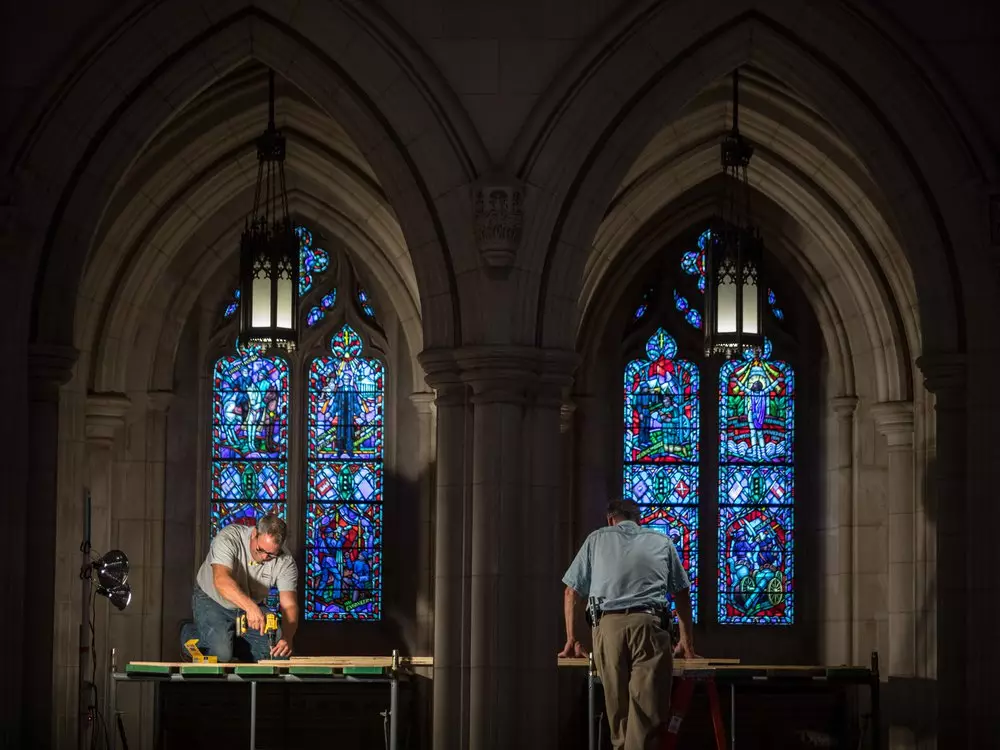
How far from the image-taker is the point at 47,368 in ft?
36.0

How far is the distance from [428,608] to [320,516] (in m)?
1.04

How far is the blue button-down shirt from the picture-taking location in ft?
33.8

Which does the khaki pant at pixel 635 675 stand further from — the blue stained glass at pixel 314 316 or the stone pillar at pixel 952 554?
the blue stained glass at pixel 314 316

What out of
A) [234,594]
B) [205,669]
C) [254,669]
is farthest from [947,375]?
[205,669]

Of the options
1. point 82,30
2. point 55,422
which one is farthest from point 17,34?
point 55,422

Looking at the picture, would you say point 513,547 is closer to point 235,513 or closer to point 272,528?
point 272,528

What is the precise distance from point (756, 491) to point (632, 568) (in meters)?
5.39

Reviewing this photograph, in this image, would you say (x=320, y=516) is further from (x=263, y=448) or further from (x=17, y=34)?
(x=17, y=34)

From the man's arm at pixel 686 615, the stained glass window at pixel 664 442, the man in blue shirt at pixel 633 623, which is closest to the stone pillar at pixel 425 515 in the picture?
the stained glass window at pixel 664 442

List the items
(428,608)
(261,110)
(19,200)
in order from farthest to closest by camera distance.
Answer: (428,608)
(261,110)
(19,200)

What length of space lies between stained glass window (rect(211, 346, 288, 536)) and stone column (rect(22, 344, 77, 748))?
14.6 ft

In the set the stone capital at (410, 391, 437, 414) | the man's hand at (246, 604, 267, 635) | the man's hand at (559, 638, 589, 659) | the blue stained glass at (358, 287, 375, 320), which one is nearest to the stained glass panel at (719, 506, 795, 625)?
the stone capital at (410, 391, 437, 414)

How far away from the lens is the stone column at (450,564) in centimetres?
1089

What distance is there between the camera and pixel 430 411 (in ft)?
50.1
